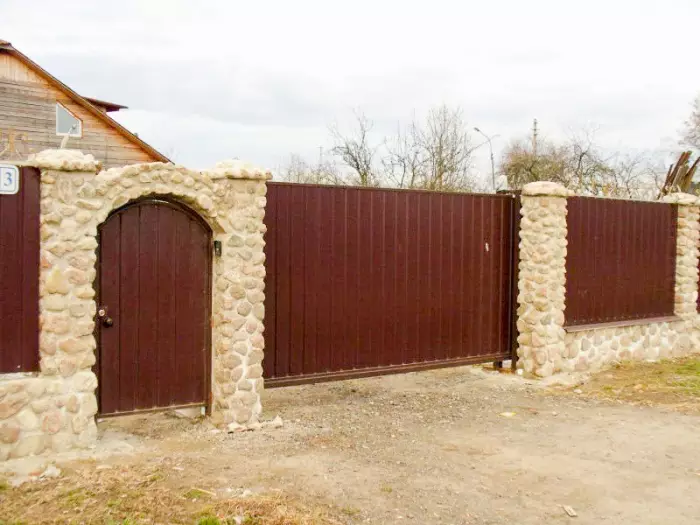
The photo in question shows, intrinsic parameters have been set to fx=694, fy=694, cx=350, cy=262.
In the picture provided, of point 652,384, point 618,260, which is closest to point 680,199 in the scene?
point 618,260

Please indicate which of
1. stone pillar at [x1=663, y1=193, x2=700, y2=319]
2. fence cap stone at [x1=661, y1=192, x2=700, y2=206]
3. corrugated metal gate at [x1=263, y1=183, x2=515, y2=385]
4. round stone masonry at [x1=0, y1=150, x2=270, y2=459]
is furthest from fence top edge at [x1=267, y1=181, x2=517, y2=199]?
stone pillar at [x1=663, y1=193, x2=700, y2=319]

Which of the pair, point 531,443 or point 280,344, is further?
point 280,344

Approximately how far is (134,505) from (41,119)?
1733 cm

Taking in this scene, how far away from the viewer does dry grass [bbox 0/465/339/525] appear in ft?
14.0

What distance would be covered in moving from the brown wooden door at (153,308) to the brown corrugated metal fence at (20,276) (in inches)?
21.8

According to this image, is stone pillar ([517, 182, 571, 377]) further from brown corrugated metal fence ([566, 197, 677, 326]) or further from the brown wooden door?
the brown wooden door

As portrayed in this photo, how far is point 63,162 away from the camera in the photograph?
534 centimetres

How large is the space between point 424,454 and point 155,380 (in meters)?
2.41

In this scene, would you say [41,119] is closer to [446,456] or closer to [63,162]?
[63,162]

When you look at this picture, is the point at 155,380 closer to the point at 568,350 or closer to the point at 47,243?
the point at 47,243

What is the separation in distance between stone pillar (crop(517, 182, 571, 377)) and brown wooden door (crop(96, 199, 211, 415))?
434 cm

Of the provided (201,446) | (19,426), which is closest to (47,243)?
(19,426)

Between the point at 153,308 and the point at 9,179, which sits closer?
the point at 9,179

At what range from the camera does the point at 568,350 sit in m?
9.09
